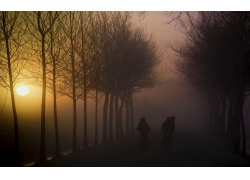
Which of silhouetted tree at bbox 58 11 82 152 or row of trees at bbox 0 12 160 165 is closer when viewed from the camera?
row of trees at bbox 0 12 160 165

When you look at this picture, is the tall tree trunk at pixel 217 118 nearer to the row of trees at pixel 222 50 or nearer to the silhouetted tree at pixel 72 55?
the row of trees at pixel 222 50

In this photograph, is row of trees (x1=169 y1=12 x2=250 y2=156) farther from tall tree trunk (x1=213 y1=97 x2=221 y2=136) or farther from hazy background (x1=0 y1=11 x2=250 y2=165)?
tall tree trunk (x1=213 y1=97 x2=221 y2=136)

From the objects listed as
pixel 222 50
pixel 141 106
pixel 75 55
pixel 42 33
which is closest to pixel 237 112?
pixel 222 50

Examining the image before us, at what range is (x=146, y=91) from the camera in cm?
2711

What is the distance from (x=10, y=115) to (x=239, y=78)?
1112 centimetres

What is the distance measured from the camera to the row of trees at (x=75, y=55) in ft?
48.2

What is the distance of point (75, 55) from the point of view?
19.4m

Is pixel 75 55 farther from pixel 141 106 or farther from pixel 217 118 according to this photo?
pixel 141 106

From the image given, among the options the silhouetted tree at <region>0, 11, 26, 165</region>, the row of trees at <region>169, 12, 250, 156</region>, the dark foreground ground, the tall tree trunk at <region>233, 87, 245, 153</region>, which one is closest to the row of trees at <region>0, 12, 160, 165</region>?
the silhouetted tree at <region>0, 11, 26, 165</region>

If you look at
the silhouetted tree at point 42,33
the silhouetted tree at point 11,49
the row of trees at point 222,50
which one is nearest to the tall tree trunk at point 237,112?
the row of trees at point 222,50

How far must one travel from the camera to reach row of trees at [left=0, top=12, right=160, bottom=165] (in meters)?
14.7
